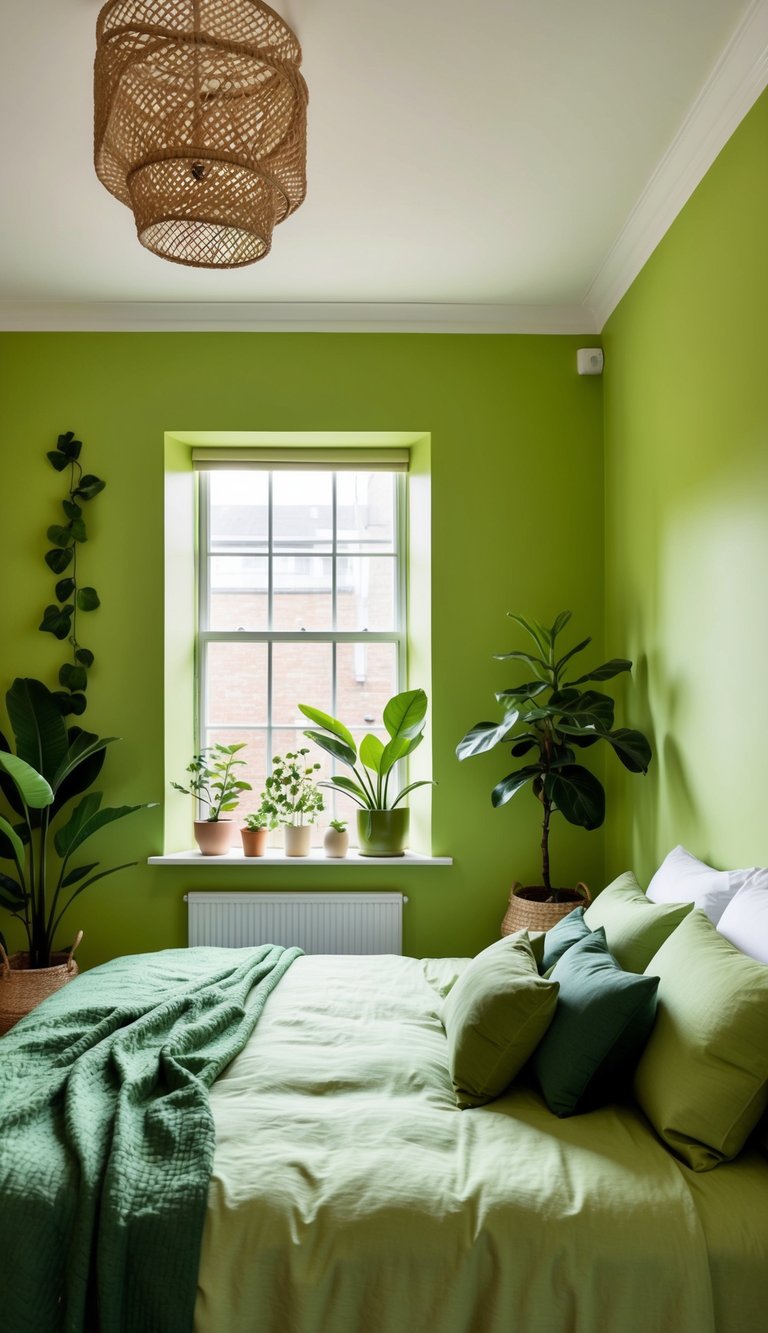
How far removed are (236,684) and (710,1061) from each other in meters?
3.20

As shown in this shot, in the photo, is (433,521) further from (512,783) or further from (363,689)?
(512,783)

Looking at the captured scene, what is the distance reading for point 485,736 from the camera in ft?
12.7

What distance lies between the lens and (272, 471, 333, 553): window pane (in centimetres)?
485

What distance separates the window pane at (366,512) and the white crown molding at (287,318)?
2.40 feet

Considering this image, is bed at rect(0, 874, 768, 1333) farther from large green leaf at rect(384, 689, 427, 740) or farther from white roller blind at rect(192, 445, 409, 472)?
white roller blind at rect(192, 445, 409, 472)

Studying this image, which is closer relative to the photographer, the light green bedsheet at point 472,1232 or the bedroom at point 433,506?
the light green bedsheet at point 472,1232

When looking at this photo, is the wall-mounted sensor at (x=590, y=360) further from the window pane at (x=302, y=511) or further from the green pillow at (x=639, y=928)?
the green pillow at (x=639, y=928)

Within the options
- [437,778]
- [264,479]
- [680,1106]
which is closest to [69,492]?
[264,479]

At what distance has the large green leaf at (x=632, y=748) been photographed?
3.53m

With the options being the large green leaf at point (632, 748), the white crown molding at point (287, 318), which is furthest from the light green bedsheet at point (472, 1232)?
the white crown molding at point (287, 318)

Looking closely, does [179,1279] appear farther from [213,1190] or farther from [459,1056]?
[459,1056]

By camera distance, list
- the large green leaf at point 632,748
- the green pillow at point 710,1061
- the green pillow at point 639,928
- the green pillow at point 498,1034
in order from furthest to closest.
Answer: the large green leaf at point 632,748, the green pillow at point 639,928, the green pillow at point 498,1034, the green pillow at point 710,1061

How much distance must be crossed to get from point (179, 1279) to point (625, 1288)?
31.4 inches

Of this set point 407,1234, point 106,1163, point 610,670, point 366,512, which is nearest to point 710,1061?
point 407,1234
